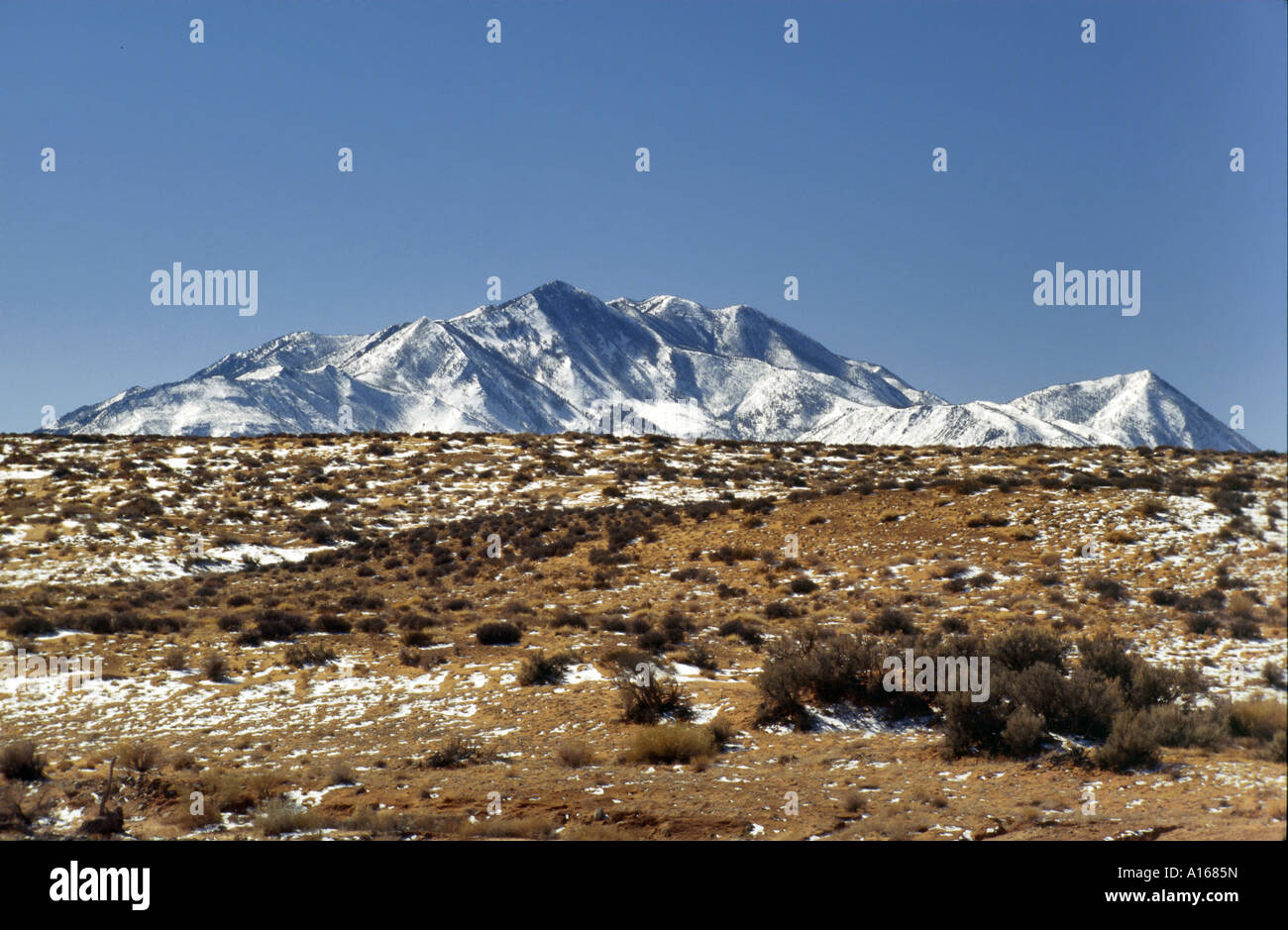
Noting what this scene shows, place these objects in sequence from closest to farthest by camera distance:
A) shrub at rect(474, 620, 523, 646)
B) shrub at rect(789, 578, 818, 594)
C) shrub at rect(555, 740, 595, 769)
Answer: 1. shrub at rect(555, 740, 595, 769)
2. shrub at rect(474, 620, 523, 646)
3. shrub at rect(789, 578, 818, 594)

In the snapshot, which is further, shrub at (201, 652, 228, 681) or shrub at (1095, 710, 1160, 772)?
shrub at (201, 652, 228, 681)

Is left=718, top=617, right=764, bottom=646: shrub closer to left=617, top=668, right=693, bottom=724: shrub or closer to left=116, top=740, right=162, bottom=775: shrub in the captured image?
left=617, top=668, right=693, bottom=724: shrub

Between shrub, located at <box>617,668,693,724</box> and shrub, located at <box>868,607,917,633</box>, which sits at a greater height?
shrub, located at <box>868,607,917,633</box>

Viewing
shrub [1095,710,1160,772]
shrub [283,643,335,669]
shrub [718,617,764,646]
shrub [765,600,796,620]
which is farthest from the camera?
shrub [765,600,796,620]

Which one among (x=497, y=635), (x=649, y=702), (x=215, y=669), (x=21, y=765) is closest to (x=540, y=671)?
(x=649, y=702)

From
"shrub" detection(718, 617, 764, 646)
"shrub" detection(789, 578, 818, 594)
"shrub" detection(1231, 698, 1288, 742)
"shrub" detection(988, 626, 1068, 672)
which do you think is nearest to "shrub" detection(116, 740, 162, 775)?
"shrub" detection(718, 617, 764, 646)

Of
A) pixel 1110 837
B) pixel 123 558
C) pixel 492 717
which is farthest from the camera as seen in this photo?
pixel 123 558

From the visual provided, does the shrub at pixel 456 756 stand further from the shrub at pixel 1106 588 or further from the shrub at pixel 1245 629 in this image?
the shrub at pixel 1106 588

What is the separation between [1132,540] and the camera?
2347cm

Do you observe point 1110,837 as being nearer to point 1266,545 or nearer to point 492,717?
point 492,717

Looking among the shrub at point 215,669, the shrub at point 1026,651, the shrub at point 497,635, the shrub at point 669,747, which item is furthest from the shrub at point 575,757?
the shrub at point 215,669

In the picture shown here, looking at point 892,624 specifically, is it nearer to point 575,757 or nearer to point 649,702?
point 649,702

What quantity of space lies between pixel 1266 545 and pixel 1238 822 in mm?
16666

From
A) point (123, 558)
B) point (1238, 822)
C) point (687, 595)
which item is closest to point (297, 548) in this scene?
point (123, 558)
